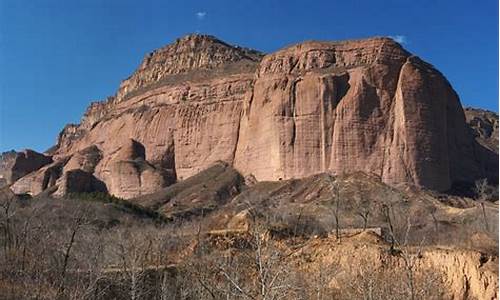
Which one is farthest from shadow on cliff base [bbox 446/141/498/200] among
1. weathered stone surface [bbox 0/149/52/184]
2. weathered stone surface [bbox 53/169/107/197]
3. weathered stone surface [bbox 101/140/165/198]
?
weathered stone surface [bbox 0/149/52/184]

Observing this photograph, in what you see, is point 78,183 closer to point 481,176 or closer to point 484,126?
point 481,176

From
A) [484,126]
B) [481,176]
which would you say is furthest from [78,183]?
[484,126]

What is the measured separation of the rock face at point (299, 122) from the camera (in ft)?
332

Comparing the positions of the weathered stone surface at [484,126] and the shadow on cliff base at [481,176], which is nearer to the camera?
the shadow on cliff base at [481,176]

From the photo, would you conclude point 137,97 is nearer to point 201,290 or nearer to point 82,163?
point 82,163

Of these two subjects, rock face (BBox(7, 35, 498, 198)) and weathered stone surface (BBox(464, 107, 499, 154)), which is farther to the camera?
weathered stone surface (BBox(464, 107, 499, 154))

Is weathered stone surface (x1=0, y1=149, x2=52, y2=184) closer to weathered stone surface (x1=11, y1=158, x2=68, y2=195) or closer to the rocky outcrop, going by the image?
weathered stone surface (x1=11, y1=158, x2=68, y2=195)

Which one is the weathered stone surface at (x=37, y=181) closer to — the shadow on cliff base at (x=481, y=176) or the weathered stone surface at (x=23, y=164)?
the weathered stone surface at (x=23, y=164)

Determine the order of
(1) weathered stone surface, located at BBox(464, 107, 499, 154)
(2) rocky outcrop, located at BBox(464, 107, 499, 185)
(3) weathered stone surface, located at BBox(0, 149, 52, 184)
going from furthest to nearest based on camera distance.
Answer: (1) weathered stone surface, located at BBox(464, 107, 499, 154) → (3) weathered stone surface, located at BBox(0, 149, 52, 184) → (2) rocky outcrop, located at BBox(464, 107, 499, 185)

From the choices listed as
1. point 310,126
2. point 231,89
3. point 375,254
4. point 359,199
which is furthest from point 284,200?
point 375,254

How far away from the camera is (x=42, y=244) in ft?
149

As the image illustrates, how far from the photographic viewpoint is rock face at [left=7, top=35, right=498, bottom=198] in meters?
101

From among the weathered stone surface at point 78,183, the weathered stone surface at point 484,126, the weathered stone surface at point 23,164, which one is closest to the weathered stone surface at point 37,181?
the weathered stone surface at point 23,164

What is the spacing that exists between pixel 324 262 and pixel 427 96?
63.7 metres
